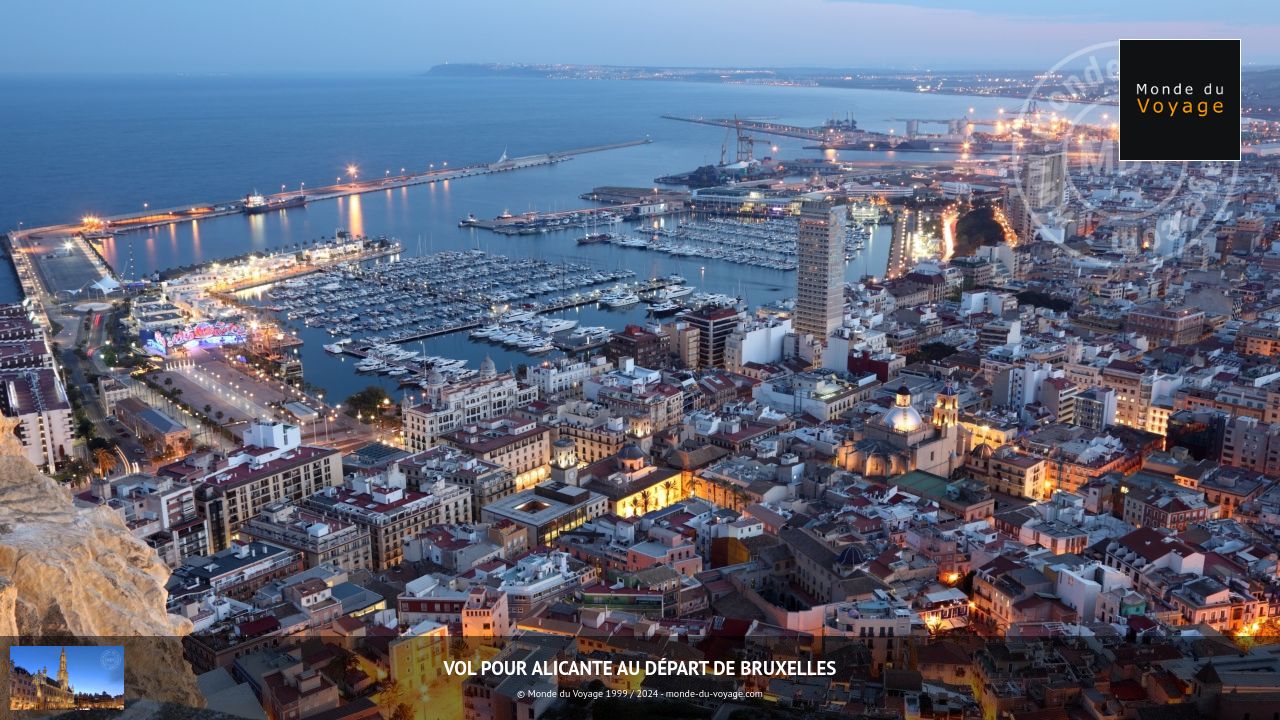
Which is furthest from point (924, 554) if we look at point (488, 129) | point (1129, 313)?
point (488, 129)

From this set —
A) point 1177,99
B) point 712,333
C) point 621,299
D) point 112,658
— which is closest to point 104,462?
point 712,333

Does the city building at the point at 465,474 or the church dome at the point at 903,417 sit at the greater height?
the church dome at the point at 903,417

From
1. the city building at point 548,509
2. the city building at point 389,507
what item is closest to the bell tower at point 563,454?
the city building at point 548,509

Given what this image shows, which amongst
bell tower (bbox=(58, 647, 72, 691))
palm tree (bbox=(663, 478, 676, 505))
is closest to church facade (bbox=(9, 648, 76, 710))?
bell tower (bbox=(58, 647, 72, 691))

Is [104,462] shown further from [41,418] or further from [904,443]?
[904,443]

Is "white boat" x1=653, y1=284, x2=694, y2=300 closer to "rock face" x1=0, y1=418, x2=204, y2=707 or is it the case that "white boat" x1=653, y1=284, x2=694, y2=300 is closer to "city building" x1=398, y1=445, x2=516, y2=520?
"city building" x1=398, y1=445, x2=516, y2=520

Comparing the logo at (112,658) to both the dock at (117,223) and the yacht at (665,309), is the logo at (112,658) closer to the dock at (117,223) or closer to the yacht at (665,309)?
the yacht at (665,309)
